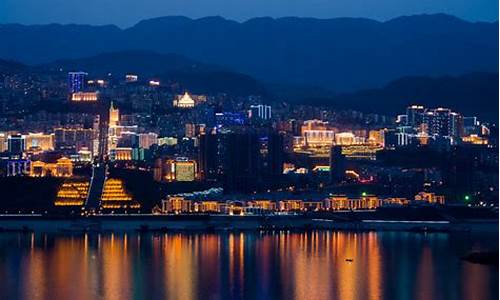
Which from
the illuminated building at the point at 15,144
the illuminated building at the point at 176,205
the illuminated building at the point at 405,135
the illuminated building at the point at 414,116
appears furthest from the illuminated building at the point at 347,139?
the illuminated building at the point at 176,205

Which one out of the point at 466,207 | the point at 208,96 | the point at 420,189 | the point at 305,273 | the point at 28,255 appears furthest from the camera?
the point at 208,96

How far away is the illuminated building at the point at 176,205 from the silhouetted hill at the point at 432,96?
511 inches

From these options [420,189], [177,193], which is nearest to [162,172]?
[177,193]

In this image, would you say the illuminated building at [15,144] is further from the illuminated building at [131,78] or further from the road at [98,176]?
the illuminated building at [131,78]

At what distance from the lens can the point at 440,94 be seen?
50719 millimetres

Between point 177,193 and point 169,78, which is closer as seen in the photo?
point 177,193

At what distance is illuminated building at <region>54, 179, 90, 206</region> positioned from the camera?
3619 cm

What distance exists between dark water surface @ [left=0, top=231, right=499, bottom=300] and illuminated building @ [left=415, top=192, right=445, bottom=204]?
6403 millimetres

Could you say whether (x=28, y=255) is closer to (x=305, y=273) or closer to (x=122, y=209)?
(x=305, y=273)

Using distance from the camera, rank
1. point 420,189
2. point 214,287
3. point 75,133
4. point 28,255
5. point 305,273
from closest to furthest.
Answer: point 214,287 < point 305,273 < point 28,255 < point 420,189 < point 75,133

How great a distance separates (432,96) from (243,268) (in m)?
27.6

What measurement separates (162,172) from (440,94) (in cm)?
1376

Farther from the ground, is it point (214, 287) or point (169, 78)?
point (169, 78)

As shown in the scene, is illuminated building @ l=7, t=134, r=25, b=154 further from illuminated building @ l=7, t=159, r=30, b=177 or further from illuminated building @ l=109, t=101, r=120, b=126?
illuminated building @ l=109, t=101, r=120, b=126
